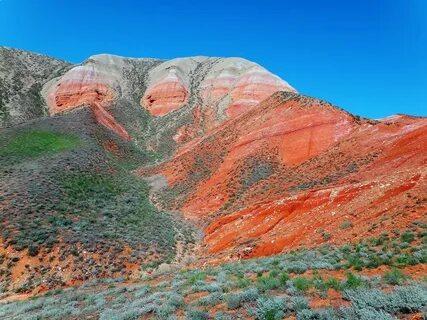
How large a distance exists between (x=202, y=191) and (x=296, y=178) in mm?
9099

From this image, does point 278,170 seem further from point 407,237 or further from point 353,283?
point 353,283

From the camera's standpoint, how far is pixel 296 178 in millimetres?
31672

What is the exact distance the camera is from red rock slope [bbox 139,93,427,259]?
19234 mm

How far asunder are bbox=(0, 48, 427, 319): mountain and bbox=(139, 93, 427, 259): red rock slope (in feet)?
0.38

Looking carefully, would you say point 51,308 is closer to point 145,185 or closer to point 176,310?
point 176,310

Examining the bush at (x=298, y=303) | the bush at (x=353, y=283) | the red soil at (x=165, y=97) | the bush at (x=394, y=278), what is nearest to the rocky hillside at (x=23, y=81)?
the red soil at (x=165, y=97)

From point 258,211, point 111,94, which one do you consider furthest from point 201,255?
point 111,94

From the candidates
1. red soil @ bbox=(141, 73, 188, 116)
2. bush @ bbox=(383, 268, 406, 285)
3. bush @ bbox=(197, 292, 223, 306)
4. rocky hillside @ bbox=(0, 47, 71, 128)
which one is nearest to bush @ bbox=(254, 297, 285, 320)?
bush @ bbox=(197, 292, 223, 306)

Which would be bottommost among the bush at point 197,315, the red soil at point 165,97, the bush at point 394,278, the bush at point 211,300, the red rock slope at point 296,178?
the bush at point 394,278

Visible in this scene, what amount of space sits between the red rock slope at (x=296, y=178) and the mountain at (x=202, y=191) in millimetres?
117

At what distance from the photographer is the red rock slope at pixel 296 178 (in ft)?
63.1

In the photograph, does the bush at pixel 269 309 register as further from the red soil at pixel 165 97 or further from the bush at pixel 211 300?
the red soil at pixel 165 97

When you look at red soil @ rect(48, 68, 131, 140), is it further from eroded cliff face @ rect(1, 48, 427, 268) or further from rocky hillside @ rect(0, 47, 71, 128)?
eroded cliff face @ rect(1, 48, 427, 268)

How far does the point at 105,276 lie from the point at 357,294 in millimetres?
15804
